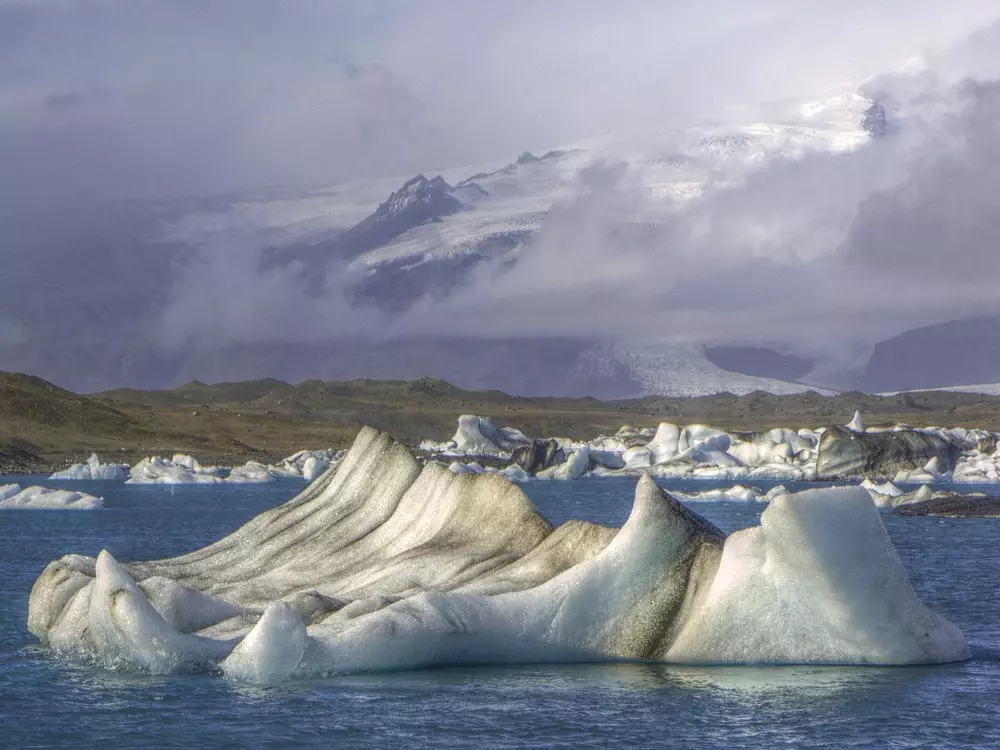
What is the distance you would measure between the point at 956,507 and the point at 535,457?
46815mm

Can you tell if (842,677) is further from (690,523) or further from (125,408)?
(125,408)

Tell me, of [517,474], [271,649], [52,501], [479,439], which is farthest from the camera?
[479,439]

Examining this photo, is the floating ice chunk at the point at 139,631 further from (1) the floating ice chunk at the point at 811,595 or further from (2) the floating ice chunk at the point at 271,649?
(1) the floating ice chunk at the point at 811,595

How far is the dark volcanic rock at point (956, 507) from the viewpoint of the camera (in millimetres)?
55312

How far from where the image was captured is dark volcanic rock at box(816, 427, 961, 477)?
8944 centimetres

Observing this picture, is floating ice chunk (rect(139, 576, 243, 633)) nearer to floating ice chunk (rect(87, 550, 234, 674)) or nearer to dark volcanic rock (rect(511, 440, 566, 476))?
floating ice chunk (rect(87, 550, 234, 674))

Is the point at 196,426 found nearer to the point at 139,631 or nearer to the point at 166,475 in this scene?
the point at 166,475

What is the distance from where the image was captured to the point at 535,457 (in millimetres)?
100688

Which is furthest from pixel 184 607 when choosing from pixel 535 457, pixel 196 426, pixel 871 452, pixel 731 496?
pixel 196 426

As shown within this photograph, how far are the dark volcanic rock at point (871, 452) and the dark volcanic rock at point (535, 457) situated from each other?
1977cm

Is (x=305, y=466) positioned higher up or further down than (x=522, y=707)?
higher up

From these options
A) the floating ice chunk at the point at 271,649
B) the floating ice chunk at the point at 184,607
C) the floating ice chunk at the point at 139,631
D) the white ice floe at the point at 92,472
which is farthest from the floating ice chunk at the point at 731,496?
the floating ice chunk at the point at 271,649

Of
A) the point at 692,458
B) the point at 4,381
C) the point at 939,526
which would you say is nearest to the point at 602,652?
the point at 939,526

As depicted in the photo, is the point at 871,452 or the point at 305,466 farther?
the point at 305,466
